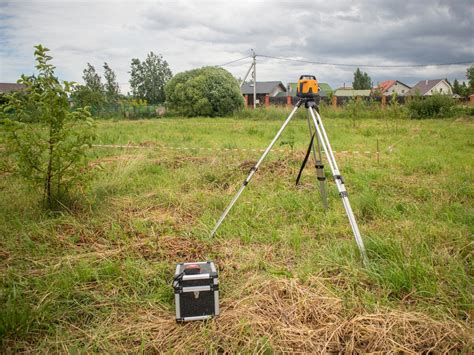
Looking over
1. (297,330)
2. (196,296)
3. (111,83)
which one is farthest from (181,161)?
(111,83)

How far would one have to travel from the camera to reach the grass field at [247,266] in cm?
221

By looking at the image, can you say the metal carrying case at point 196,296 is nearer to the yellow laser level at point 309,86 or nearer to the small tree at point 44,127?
the yellow laser level at point 309,86

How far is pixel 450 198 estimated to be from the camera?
4648 mm

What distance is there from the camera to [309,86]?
3.56m

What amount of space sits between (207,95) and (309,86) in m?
22.9

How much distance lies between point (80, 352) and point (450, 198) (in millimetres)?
4623

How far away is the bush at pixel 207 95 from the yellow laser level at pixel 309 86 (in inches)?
879

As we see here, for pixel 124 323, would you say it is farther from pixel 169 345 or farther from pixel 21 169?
pixel 21 169

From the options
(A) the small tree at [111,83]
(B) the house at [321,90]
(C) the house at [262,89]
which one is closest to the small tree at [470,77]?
(B) the house at [321,90]

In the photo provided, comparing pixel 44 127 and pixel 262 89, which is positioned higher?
pixel 262 89

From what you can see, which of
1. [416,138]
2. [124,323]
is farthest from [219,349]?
[416,138]

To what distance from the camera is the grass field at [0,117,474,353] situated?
2211 mm

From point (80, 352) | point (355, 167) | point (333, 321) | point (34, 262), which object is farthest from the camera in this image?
point (355, 167)

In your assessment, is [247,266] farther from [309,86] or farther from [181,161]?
[181,161]
